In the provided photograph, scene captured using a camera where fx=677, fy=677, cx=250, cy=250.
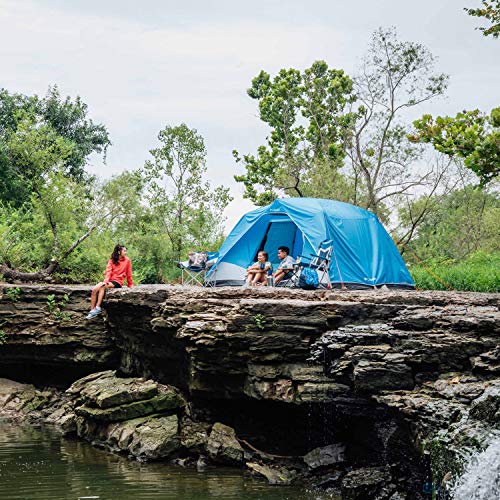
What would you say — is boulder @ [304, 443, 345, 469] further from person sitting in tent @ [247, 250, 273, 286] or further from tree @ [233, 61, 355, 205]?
tree @ [233, 61, 355, 205]

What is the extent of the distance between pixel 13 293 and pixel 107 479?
21.0ft

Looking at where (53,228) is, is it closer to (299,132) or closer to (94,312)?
(94,312)

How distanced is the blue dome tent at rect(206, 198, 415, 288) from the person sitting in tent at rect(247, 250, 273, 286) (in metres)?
1.05

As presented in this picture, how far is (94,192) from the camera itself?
20250 mm

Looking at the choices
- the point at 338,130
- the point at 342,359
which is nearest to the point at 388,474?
the point at 342,359

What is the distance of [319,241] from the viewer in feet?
47.9

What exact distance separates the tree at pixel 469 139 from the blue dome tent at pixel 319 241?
Answer: 373cm

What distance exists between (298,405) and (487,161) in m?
4.96

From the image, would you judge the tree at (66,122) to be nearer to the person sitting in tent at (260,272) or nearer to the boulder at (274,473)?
the person sitting in tent at (260,272)

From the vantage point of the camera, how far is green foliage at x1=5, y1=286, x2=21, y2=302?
14.0m

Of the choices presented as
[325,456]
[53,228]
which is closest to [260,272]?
[325,456]

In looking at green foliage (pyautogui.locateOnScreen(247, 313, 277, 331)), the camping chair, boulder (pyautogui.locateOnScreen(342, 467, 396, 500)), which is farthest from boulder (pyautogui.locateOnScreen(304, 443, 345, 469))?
the camping chair

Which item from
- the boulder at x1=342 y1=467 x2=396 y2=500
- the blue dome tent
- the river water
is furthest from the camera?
the blue dome tent

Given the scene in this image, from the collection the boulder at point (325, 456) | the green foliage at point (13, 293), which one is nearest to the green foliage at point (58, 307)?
the green foliage at point (13, 293)
